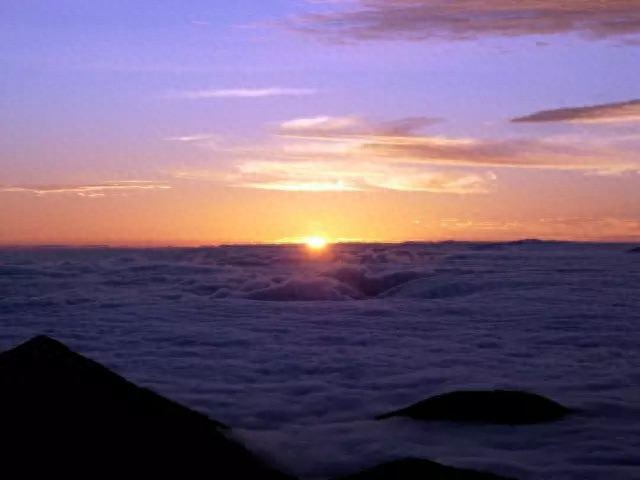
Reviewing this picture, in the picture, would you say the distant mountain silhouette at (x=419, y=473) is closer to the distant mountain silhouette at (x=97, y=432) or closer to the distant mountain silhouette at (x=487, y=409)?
the distant mountain silhouette at (x=97, y=432)

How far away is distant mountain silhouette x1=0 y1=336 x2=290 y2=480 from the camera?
375cm

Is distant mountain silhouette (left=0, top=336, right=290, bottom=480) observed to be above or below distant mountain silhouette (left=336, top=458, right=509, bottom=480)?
above

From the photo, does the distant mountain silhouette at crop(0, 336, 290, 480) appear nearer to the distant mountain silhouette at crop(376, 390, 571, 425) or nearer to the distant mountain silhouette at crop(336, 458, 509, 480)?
the distant mountain silhouette at crop(336, 458, 509, 480)

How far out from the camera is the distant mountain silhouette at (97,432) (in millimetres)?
3746

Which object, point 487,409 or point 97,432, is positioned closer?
point 97,432

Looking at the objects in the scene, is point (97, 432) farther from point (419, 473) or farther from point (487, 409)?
point (487, 409)

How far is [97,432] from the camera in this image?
3.95 metres

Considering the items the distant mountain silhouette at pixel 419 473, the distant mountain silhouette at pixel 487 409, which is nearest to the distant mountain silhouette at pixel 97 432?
the distant mountain silhouette at pixel 419 473

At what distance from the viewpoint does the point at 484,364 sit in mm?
7836

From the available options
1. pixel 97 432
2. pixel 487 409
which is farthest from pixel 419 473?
pixel 487 409

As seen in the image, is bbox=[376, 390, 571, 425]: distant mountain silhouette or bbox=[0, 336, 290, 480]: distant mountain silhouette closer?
bbox=[0, 336, 290, 480]: distant mountain silhouette

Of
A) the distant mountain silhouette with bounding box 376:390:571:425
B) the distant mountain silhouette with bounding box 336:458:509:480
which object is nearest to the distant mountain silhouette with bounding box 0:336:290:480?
the distant mountain silhouette with bounding box 336:458:509:480

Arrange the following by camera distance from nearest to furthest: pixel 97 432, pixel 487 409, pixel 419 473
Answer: pixel 419 473 → pixel 97 432 → pixel 487 409

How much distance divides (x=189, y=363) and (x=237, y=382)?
1.13 meters
